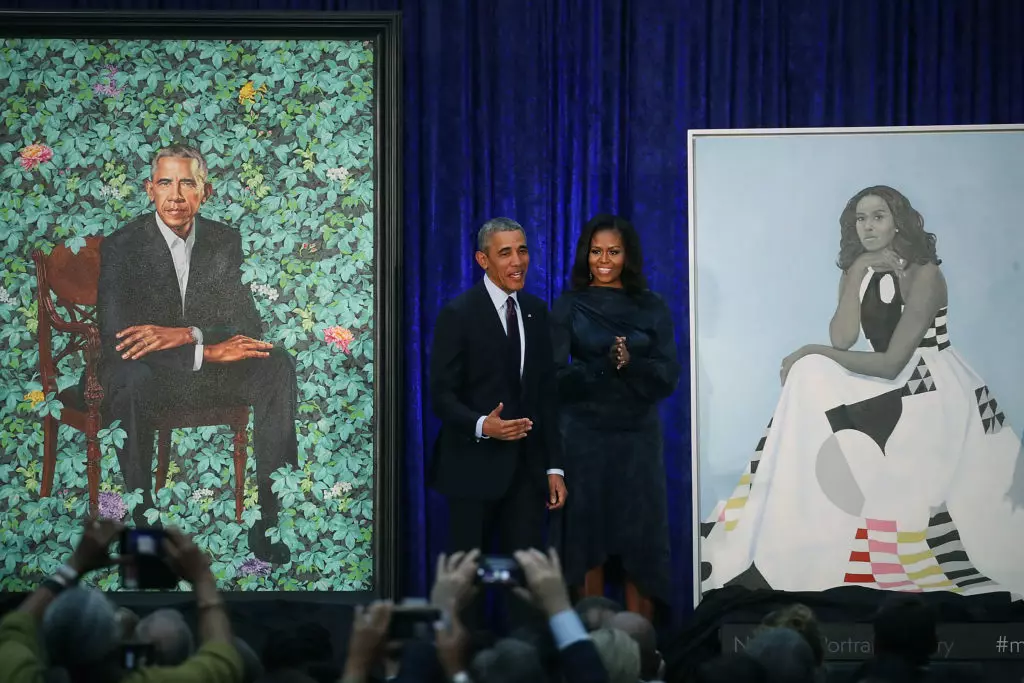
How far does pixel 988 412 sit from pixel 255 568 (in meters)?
3.12

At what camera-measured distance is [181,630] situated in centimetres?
260

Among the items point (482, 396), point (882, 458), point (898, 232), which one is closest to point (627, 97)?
point (898, 232)

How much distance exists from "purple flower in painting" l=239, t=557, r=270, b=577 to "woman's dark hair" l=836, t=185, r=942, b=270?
2.74m

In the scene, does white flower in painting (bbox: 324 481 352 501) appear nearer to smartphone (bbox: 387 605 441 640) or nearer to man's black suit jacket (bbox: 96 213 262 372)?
man's black suit jacket (bbox: 96 213 262 372)

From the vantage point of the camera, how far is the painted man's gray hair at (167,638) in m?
2.52

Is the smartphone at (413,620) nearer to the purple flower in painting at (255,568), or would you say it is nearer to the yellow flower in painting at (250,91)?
the purple flower in painting at (255,568)

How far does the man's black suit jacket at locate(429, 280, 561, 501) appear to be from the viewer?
4.67 metres

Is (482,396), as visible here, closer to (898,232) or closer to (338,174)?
(338,174)

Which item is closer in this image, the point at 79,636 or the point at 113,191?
the point at 79,636

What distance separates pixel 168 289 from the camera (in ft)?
17.4

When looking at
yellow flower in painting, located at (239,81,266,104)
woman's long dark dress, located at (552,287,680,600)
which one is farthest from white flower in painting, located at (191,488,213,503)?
yellow flower in painting, located at (239,81,266,104)

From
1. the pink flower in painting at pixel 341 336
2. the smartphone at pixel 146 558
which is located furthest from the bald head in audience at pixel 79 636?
the pink flower in painting at pixel 341 336

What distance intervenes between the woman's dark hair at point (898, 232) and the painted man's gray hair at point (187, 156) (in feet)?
8.93

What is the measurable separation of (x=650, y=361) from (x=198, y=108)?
2189 mm
